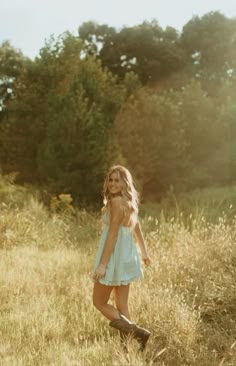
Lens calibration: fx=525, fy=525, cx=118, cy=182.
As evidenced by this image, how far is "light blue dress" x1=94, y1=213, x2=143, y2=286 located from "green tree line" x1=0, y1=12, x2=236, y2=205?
36.0 feet

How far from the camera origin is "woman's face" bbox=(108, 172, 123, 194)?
3.87 metres

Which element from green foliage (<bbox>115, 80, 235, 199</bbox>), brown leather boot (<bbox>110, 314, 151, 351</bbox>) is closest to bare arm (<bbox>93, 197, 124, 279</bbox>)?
brown leather boot (<bbox>110, 314, 151, 351</bbox>)

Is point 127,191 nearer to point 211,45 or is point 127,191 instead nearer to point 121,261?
point 121,261

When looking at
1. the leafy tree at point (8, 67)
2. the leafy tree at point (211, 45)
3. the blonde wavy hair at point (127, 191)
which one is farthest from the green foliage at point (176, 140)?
the blonde wavy hair at point (127, 191)

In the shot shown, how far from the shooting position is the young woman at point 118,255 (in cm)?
370

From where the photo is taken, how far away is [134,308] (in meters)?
4.59

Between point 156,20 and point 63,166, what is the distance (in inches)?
574

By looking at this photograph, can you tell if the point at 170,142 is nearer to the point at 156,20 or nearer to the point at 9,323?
the point at 156,20

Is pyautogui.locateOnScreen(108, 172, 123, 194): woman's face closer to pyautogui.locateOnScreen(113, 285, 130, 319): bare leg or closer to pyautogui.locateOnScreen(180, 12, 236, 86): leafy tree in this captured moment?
pyautogui.locateOnScreen(113, 285, 130, 319): bare leg

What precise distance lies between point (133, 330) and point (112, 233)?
69 centimetres

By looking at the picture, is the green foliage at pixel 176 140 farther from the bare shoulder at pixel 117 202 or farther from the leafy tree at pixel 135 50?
the bare shoulder at pixel 117 202

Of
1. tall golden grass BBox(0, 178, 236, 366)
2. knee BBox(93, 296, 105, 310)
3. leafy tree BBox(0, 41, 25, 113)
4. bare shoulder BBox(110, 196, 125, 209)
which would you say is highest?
leafy tree BBox(0, 41, 25, 113)

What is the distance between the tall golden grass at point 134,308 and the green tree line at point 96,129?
24.4 ft

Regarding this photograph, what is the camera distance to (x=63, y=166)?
15195 millimetres
